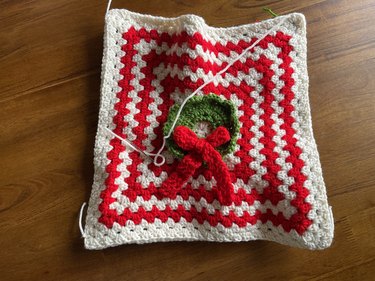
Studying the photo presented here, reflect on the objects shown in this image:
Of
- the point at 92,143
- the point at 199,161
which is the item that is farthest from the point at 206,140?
the point at 92,143

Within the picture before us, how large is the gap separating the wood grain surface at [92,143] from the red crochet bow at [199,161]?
5.8 inches

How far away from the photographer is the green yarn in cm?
89

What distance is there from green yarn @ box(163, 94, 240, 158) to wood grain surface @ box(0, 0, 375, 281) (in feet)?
0.71

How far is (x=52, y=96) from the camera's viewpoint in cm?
98

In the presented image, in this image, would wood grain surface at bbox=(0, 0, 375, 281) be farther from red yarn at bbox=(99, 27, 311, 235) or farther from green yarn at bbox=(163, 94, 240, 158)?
green yarn at bbox=(163, 94, 240, 158)

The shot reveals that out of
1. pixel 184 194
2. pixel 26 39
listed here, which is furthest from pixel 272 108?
pixel 26 39

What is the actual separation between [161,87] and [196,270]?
1.48 ft

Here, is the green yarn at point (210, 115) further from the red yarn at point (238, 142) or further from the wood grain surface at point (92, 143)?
the wood grain surface at point (92, 143)

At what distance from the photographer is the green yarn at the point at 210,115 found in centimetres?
89

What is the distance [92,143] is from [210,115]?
1.00 ft

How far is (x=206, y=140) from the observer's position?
0.88m

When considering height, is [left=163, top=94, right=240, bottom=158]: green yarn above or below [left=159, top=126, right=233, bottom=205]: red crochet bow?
above

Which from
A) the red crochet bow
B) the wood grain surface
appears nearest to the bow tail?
the red crochet bow

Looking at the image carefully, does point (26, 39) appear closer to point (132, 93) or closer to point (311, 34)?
point (132, 93)
